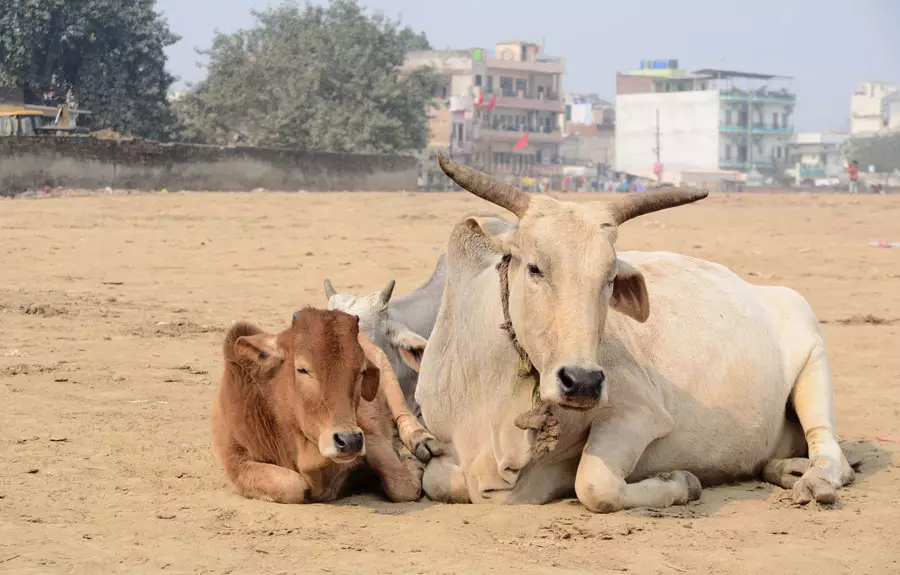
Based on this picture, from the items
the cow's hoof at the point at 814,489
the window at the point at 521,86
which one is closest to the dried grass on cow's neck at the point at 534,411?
the cow's hoof at the point at 814,489

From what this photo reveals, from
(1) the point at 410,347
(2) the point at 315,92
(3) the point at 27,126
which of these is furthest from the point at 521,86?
(1) the point at 410,347

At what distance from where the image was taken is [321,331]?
493cm

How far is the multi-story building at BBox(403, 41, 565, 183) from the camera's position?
70.8 metres

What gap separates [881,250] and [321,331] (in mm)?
12214

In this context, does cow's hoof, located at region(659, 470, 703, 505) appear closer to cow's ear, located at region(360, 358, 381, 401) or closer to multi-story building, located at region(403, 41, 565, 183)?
cow's ear, located at region(360, 358, 381, 401)

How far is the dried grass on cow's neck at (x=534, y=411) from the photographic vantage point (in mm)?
5027

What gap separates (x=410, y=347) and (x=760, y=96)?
8473cm

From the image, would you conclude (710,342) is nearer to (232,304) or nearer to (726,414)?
(726,414)

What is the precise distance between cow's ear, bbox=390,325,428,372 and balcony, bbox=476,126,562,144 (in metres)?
65.2

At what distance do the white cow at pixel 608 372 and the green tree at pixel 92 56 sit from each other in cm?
3200

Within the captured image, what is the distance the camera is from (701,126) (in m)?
85.7

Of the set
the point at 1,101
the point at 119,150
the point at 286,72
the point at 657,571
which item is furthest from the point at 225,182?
the point at 657,571

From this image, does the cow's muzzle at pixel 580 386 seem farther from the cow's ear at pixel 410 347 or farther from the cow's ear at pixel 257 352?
the cow's ear at pixel 410 347

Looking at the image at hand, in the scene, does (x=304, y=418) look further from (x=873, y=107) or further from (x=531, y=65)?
(x=873, y=107)
